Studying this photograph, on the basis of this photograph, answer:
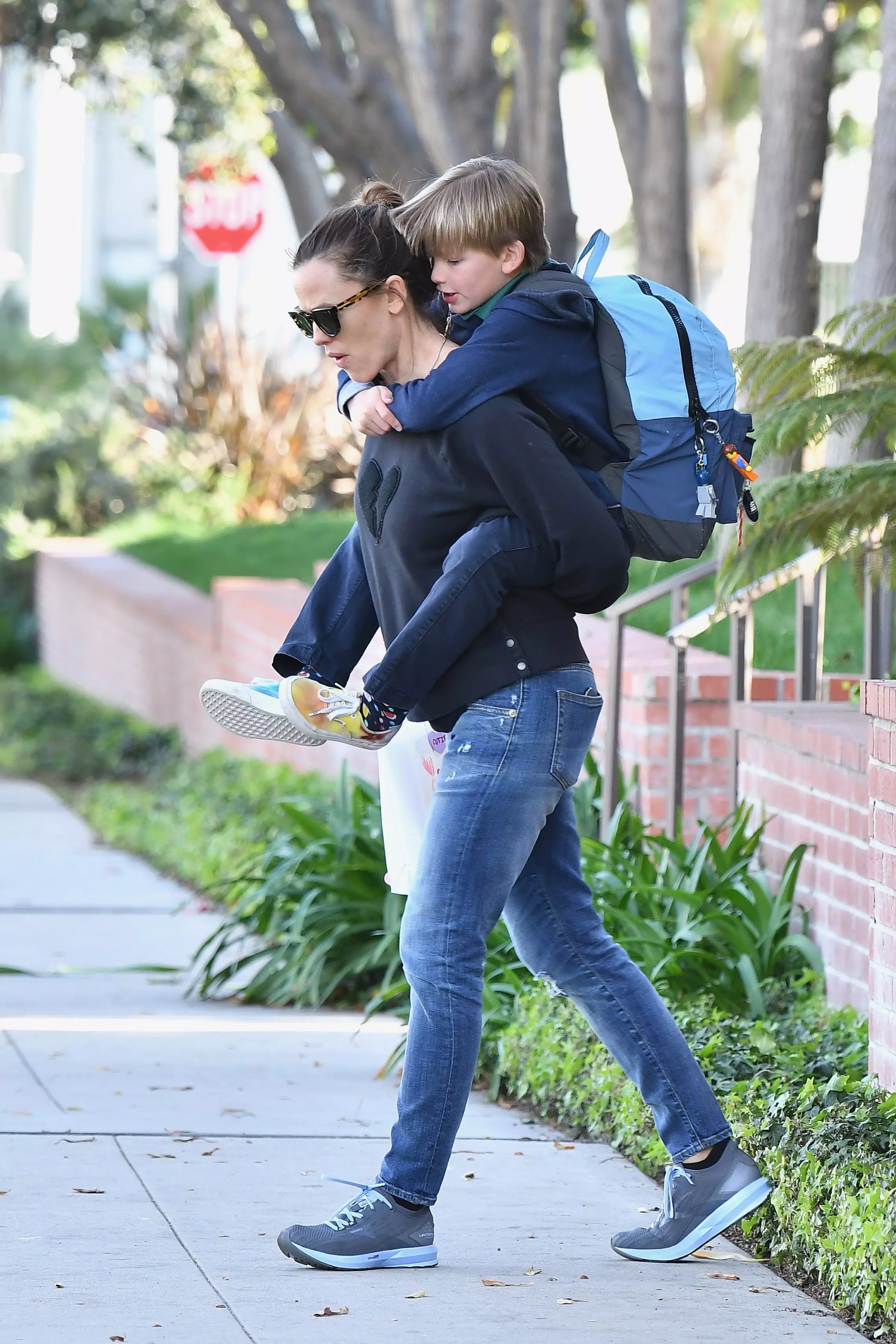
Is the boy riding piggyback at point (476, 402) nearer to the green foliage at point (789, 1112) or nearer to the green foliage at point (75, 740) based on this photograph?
the green foliage at point (789, 1112)

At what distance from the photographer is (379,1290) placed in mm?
3504

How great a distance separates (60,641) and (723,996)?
37.1 ft

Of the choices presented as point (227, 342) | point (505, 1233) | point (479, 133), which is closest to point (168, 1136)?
point (505, 1233)

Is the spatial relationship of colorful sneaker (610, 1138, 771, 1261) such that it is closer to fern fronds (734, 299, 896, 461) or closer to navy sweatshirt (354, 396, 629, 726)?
navy sweatshirt (354, 396, 629, 726)

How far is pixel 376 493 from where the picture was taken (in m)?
3.53

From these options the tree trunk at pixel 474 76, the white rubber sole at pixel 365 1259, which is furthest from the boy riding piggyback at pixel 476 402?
the tree trunk at pixel 474 76

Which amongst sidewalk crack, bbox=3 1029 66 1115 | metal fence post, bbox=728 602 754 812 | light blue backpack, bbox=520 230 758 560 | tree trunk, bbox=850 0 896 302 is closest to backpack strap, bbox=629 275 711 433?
light blue backpack, bbox=520 230 758 560

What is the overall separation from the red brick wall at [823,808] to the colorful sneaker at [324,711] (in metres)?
1.84

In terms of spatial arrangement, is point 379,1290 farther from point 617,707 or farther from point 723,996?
point 617,707

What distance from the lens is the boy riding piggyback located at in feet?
11.0

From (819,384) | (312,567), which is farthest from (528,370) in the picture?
(312,567)

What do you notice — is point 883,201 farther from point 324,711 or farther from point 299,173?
point 299,173

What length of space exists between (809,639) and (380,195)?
3.07m

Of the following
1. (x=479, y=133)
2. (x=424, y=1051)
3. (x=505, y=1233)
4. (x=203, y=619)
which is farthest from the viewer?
(x=203, y=619)
